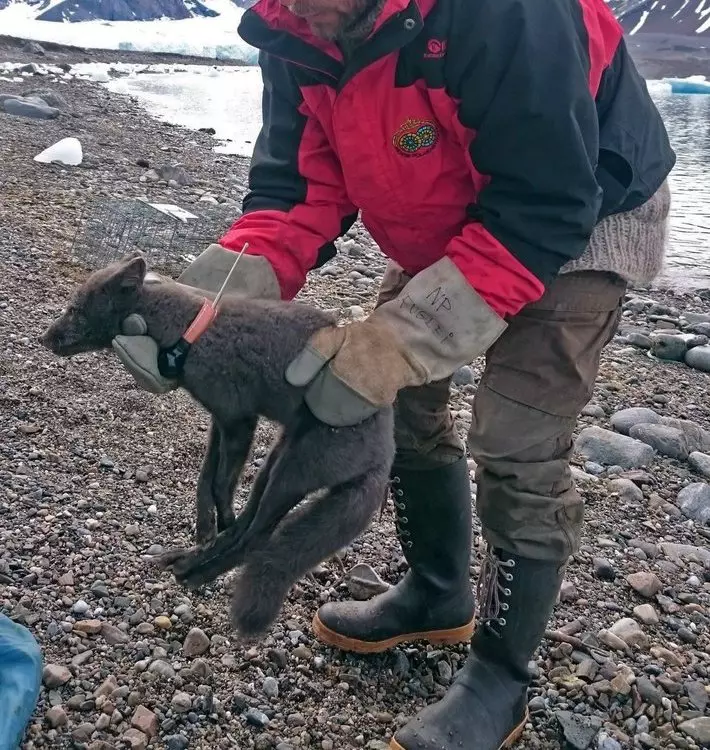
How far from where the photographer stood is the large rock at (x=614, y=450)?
4992mm

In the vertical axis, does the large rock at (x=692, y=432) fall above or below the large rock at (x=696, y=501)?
below

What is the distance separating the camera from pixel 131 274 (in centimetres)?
261

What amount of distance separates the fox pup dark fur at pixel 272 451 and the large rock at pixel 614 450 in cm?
285

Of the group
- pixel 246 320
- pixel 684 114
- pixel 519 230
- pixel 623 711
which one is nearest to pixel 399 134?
pixel 519 230

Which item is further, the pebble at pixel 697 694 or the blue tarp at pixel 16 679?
the pebble at pixel 697 694

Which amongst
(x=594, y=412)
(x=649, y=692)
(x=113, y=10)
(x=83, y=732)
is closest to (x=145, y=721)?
(x=83, y=732)

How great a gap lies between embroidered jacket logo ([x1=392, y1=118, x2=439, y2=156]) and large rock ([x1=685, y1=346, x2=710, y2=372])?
4971 mm

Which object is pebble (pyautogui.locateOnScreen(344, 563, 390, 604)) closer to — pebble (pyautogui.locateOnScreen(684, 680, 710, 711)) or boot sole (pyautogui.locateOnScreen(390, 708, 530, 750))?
boot sole (pyautogui.locateOnScreen(390, 708, 530, 750))

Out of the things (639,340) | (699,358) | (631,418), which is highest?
(631,418)

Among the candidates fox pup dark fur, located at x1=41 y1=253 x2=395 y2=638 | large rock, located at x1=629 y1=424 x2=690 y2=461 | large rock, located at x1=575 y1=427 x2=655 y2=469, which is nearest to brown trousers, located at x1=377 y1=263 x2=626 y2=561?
fox pup dark fur, located at x1=41 y1=253 x2=395 y2=638

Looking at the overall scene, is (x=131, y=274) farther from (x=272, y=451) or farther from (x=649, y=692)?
(x=649, y=692)

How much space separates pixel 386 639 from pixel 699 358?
4524mm

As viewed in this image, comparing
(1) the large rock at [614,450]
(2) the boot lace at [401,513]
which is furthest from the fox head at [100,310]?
(1) the large rock at [614,450]

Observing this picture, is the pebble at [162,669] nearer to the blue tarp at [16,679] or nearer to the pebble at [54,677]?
the pebble at [54,677]
